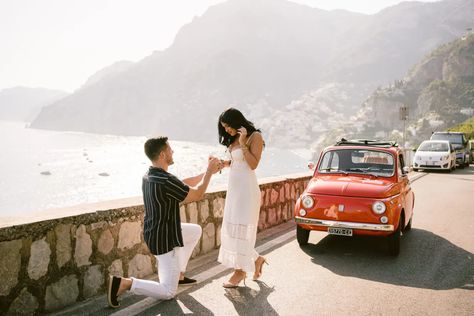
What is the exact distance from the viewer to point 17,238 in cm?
369

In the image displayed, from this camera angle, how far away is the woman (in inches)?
181

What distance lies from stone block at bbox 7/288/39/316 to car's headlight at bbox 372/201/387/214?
4.36 m

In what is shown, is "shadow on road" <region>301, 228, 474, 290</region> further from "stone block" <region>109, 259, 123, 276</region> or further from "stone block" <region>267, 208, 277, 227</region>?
"stone block" <region>109, 259, 123, 276</region>

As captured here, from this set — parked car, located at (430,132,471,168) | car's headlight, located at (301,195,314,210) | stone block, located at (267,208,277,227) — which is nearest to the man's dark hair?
car's headlight, located at (301,195,314,210)

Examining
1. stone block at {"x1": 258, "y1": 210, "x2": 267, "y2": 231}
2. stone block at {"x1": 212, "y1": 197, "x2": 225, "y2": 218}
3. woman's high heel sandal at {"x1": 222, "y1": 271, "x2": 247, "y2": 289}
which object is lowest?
stone block at {"x1": 258, "y1": 210, "x2": 267, "y2": 231}

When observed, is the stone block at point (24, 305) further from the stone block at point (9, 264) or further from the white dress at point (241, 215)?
the white dress at point (241, 215)

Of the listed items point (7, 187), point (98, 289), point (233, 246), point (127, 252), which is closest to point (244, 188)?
point (233, 246)

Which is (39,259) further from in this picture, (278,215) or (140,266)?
(278,215)

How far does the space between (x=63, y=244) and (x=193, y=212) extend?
2.12 metres

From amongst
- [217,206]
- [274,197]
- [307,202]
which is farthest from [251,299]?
[274,197]

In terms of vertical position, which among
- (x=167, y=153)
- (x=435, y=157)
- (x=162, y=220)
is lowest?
(x=435, y=157)

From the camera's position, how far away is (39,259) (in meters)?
3.86

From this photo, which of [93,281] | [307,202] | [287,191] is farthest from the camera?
[287,191]

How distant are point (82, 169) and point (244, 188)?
156274 mm
